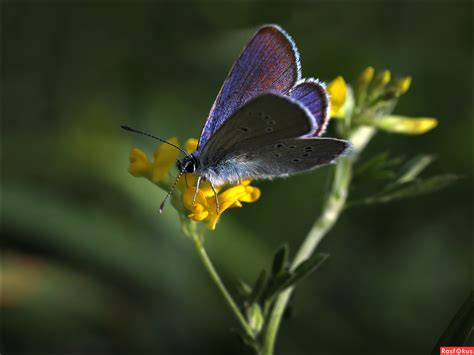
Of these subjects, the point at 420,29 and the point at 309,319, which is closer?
the point at 309,319

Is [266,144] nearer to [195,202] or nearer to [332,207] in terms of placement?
[195,202]

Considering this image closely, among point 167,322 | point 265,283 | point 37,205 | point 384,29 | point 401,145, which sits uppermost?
point 384,29

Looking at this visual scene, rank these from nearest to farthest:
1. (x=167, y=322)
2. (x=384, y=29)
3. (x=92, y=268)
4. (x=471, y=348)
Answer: (x=471, y=348) < (x=167, y=322) < (x=92, y=268) < (x=384, y=29)

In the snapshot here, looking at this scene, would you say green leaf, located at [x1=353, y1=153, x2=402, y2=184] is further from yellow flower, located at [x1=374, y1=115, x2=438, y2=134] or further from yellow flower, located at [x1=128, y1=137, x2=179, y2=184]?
yellow flower, located at [x1=128, y1=137, x2=179, y2=184]

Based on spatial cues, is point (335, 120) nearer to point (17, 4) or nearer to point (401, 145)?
point (401, 145)

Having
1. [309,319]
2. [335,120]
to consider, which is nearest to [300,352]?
[309,319]

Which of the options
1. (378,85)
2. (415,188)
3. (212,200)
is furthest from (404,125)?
(212,200)
